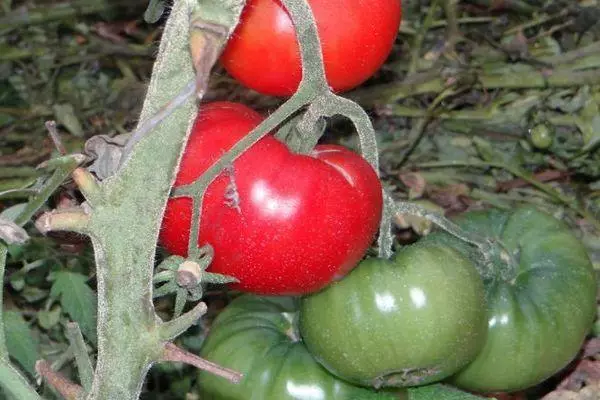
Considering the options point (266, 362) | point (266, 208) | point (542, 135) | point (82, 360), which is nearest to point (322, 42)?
point (266, 208)

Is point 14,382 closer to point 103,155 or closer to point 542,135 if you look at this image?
point 103,155

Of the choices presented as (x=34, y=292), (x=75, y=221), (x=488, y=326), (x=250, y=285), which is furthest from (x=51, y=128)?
(x=34, y=292)

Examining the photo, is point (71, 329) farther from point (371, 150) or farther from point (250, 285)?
point (371, 150)

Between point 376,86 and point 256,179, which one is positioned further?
point 376,86

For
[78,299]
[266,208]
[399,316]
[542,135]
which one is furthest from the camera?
[542,135]

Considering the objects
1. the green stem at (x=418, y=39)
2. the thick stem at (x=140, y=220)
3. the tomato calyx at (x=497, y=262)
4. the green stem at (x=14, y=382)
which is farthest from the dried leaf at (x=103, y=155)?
the green stem at (x=418, y=39)
